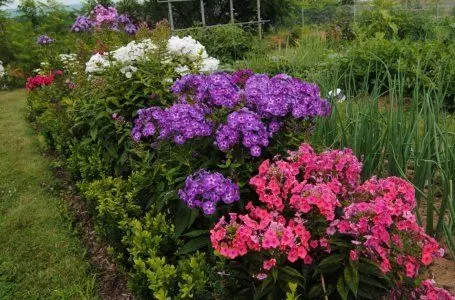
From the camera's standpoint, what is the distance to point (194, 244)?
260cm

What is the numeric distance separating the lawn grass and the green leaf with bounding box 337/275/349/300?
63.9 inches

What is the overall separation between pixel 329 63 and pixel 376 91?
2.30 metres

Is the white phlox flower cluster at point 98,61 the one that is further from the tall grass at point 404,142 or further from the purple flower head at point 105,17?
the tall grass at point 404,142

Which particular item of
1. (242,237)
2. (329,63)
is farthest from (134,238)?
(329,63)

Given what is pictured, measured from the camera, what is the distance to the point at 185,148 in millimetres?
2781

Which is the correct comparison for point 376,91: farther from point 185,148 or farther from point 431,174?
point 185,148

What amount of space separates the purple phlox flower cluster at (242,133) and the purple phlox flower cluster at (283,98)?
150 mm

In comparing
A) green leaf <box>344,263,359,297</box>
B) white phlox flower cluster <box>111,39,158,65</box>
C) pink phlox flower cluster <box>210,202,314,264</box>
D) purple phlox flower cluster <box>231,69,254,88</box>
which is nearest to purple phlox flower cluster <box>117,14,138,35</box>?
white phlox flower cluster <box>111,39,158,65</box>

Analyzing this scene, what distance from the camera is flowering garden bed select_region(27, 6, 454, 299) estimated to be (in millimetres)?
2059

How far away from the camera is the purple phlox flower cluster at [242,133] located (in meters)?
2.44

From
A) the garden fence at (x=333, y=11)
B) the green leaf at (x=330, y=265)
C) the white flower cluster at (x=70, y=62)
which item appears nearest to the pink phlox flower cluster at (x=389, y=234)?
the green leaf at (x=330, y=265)

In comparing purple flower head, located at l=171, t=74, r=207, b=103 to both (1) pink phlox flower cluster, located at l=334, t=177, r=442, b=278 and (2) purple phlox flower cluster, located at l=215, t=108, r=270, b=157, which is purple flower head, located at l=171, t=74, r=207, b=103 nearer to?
(2) purple phlox flower cluster, located at l=215, t=108, r=270, b=157

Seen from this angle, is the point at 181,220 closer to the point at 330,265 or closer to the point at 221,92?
the point at 221,92

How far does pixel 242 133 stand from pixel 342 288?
89cm
